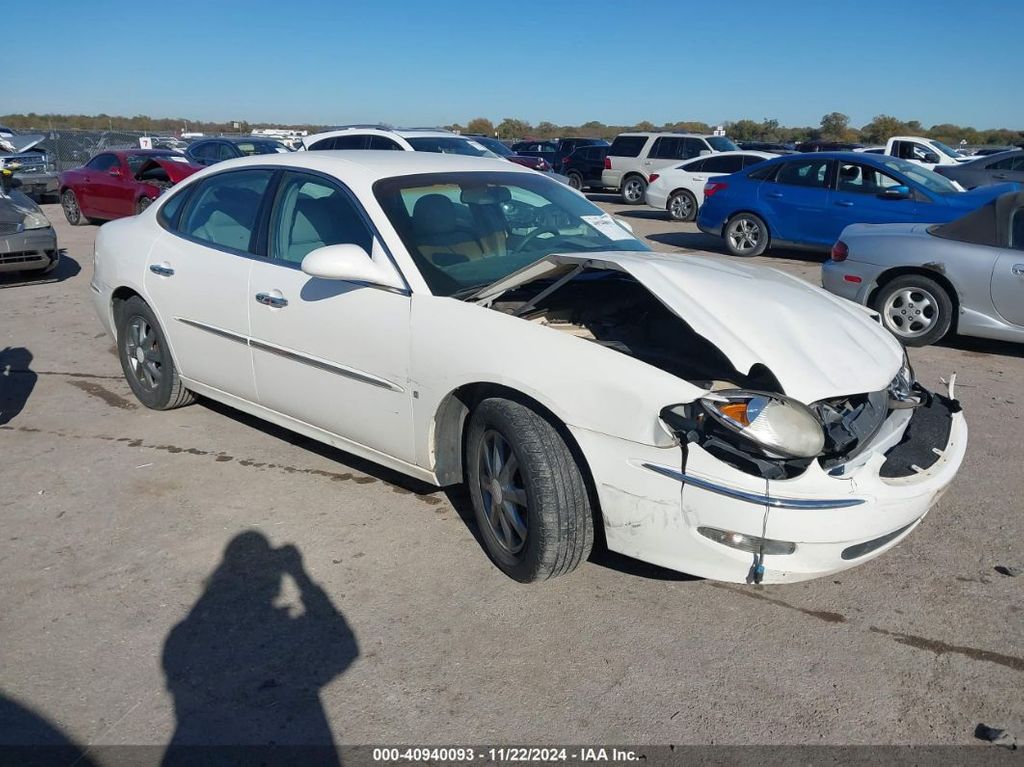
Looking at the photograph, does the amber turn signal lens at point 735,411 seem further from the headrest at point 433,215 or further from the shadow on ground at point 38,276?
the shadow on ground at point 38,276

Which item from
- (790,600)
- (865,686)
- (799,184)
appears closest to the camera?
(865,686)

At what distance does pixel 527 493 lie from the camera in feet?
10.5

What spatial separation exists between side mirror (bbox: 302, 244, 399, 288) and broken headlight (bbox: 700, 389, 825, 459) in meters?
1.54

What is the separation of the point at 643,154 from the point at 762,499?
19.2m

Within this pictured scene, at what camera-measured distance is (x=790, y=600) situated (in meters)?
3.37

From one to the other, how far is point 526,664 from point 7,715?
5.49 ft

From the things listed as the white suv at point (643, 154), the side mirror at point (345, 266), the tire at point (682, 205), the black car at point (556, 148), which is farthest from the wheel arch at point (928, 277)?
the black car at point (556, 148)

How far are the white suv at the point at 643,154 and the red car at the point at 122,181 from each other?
1049 centimetres

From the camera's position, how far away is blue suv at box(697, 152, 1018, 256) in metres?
10.7

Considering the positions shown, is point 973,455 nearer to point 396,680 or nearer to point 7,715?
point 396,680

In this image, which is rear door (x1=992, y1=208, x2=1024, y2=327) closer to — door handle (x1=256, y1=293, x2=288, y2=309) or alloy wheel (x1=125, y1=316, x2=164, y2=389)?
door handle (x1=256, y1=293, x2=288, y2=309)

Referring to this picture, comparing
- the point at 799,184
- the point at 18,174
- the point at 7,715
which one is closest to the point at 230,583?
the point at 7,715

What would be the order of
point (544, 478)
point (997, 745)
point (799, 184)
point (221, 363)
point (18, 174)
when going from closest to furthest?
point (997, 745) < point (544, 478) < point (221, 363) < point (799, 184) < point (18, 174)

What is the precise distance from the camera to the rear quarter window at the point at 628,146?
830 inches
